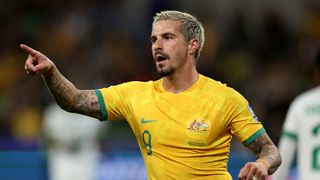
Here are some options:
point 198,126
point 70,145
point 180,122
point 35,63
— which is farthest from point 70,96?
point 70,145

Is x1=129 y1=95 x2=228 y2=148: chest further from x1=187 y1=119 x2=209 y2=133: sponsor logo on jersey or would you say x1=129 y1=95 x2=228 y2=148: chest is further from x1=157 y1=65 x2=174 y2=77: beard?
x1=157 y1=65 x2=174 y2=77: beard

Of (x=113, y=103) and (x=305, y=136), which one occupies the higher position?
(x=113, y=103)

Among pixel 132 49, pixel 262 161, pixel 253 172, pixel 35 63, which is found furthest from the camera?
pixel 132 49

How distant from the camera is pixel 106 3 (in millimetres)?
16656

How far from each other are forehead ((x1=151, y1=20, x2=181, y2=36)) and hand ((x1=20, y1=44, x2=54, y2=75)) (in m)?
0.77

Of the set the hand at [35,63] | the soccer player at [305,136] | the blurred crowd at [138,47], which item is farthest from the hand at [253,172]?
the blurred crowd at [138,47]

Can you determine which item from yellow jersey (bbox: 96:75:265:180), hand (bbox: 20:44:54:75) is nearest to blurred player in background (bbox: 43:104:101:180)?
yellow jersey (bbox: 96:75:265:180)

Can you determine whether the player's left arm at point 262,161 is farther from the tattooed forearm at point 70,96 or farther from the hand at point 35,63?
the hand at point 35,63

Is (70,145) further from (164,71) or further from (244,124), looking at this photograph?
(244,124)

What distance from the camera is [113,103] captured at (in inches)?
250

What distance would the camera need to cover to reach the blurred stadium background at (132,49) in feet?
46.4

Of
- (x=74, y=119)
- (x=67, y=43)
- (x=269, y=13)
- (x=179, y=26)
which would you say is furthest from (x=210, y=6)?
(x=179, y=26)

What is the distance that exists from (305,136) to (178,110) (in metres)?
2.04

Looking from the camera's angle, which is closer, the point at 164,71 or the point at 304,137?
the point at 164,71
